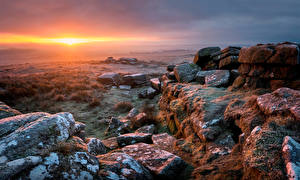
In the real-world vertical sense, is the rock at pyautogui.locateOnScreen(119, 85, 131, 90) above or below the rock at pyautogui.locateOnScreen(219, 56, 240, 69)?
below

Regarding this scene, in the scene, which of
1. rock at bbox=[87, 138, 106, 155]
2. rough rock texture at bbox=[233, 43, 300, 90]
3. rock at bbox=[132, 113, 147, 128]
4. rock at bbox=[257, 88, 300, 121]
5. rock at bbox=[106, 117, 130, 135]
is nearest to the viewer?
rock at bbox=[257, 88, 300, 121]

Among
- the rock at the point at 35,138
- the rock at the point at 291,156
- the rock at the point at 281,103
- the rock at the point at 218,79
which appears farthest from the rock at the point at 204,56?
the rock at the point at 35,138

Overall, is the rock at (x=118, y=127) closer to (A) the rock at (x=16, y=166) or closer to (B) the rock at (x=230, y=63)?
(A) the rock at (x=16, y=166)

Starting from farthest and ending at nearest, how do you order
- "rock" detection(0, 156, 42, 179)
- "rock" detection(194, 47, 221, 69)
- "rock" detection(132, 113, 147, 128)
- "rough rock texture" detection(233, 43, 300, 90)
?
"rock" detection(194, 47, 221, 69) < "rock" detection(132, 113, 147, 128) < "rough rock texture" detection(233, 43, 300, 90) < "rock" detection(0, 156, 42, 179)

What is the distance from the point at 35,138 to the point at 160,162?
2.22 m

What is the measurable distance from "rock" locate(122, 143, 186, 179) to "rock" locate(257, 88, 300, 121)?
6.52 feet

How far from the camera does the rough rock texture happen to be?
4.38 meters

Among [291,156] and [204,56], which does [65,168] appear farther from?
[204,56]

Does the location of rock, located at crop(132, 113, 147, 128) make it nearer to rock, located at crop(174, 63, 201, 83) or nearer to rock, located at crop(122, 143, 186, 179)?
rock, located at crop(174, 63, 201, 83)

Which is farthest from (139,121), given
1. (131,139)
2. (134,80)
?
(134,80)

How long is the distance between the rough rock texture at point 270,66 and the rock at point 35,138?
570 cm

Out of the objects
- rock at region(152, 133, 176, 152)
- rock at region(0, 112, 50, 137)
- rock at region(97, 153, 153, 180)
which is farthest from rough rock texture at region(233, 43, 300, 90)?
rock at region(0, 112, 50, 137)

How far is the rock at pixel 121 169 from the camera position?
8.05ft

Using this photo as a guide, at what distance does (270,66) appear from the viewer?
5.04 metres
